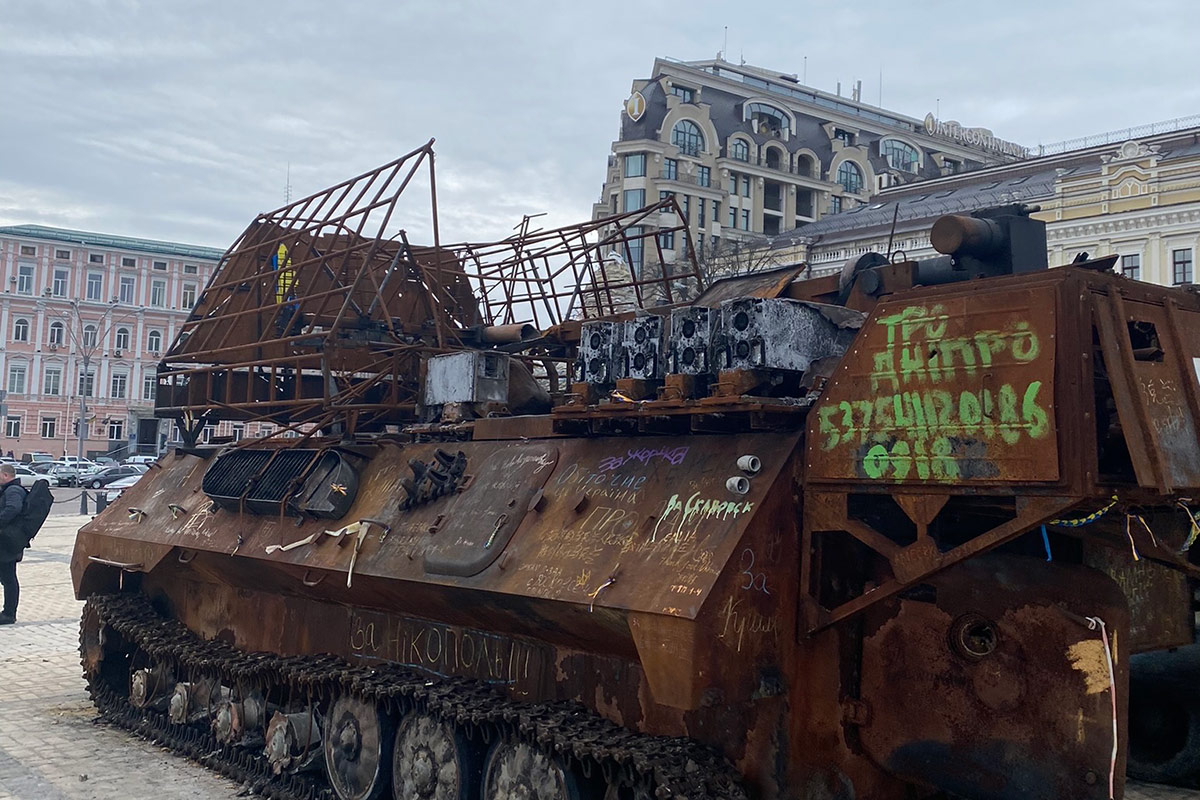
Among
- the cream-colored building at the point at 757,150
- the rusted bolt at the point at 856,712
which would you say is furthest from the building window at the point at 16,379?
the rusted bolt at the point at 856,712

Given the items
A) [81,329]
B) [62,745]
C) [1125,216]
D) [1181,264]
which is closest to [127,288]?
[81,329]

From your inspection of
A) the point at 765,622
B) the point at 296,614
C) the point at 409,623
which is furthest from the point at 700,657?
the point at 296,614

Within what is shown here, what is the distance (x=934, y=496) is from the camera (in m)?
5.88

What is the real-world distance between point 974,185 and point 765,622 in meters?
44.1

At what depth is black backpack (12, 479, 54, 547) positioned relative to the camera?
56.9 feet

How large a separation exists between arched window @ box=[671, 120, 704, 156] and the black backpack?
175 ft

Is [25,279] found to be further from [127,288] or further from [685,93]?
[685,93]

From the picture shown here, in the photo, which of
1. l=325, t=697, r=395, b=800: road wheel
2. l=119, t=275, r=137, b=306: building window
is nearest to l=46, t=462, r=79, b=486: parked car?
l=119, t=275, r=137, b=306: building window

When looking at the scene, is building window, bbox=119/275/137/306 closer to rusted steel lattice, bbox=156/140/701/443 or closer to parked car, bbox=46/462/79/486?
parked car, bbox=46/462/79/486

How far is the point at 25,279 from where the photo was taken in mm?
70000

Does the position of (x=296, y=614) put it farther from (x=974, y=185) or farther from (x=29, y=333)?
(x=29, y=333)

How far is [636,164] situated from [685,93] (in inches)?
337

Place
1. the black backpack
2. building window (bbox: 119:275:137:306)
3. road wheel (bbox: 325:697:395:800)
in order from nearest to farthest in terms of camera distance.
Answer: road wheel (bbox: 325:697:395:800) → the black backpack → building window (bbox: 119:275:137:306)

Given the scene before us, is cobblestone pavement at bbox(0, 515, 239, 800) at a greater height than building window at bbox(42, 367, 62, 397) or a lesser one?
lesser
